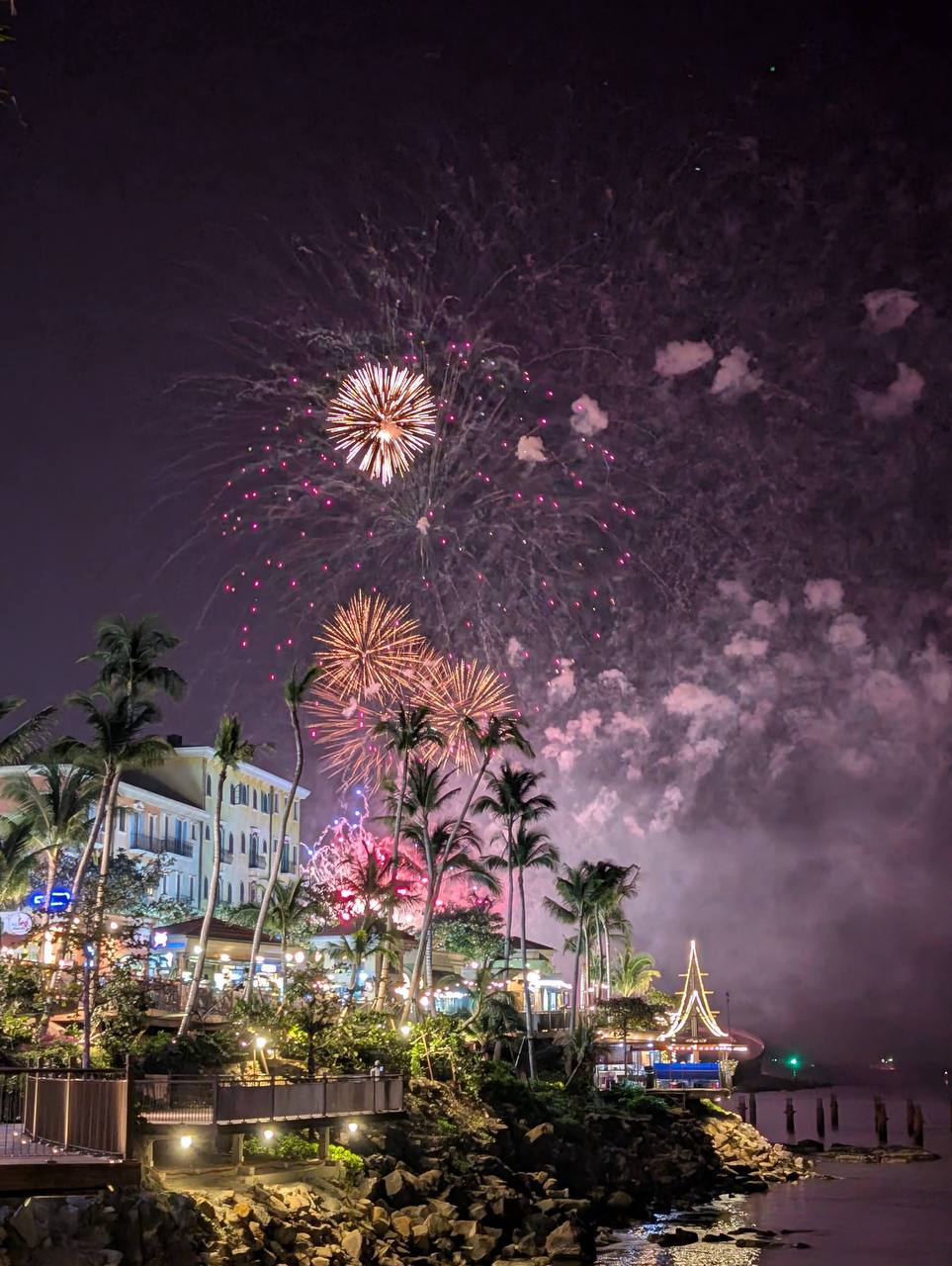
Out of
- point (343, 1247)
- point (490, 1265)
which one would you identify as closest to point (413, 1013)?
point (490, 1265)

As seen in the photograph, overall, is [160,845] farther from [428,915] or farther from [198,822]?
[428,915]

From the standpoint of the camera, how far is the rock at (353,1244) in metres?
32.9

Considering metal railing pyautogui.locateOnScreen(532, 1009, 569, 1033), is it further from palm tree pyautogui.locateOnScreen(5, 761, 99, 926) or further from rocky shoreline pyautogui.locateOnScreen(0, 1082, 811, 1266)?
palm tree pyautogui.locateOnScreen(5, 761, 99, 926)

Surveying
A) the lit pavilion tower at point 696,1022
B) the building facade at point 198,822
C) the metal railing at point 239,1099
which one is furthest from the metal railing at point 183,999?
the lit pavilion tower at point 696,1022

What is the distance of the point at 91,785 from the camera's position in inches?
2386

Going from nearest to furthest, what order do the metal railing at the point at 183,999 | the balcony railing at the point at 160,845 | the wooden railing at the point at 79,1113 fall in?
the wooden railing at the point at 79,1113
the metal railing at the point at 183,999
the balcony railing at the point at 160,845

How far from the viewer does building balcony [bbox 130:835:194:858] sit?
79.2 metres

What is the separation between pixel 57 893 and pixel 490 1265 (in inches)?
938

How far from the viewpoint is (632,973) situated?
115m

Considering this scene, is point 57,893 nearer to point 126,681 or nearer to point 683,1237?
point 126,681

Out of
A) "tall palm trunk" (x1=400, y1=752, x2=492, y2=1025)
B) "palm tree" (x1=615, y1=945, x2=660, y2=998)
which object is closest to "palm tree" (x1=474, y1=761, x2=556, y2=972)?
"tall palm trunk" (x1=400, y1=752, x2=492, y2=1025)

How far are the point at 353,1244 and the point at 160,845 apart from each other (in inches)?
1977

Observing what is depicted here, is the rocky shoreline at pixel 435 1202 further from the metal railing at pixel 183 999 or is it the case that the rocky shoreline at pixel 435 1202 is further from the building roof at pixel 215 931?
the building roof at pixel 215 931

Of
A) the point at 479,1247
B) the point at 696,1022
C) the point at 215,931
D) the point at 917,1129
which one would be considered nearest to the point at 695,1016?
the point at 696,1022
